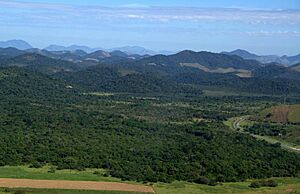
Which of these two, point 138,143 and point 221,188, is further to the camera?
point 138,143

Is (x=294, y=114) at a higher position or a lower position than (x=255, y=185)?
higher

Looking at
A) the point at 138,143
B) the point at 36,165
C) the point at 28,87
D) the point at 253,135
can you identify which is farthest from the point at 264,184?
the point at 28,87

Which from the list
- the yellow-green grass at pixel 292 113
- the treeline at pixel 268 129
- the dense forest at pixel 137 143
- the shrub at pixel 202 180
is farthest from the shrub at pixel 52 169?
the yellow-green grass at pixel 292 113

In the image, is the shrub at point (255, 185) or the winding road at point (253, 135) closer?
the shrub at point (255, 185)

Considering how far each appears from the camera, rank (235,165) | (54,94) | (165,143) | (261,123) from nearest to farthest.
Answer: (235,165) → (165,143) → (261,123) → (54,94)

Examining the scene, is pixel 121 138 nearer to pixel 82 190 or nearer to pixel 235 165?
pixel 235 165

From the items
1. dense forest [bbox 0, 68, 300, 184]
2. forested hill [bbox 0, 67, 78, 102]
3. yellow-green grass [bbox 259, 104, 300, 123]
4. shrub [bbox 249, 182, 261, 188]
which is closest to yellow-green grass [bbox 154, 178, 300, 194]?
shrub [bbox 249, 182, 261, 188]

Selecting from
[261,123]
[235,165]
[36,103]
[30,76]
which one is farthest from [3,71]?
[235,165]

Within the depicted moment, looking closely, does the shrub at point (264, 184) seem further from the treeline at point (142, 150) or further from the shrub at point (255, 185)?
the treeline at point (142, 150)

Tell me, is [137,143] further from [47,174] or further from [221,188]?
[221,188]
